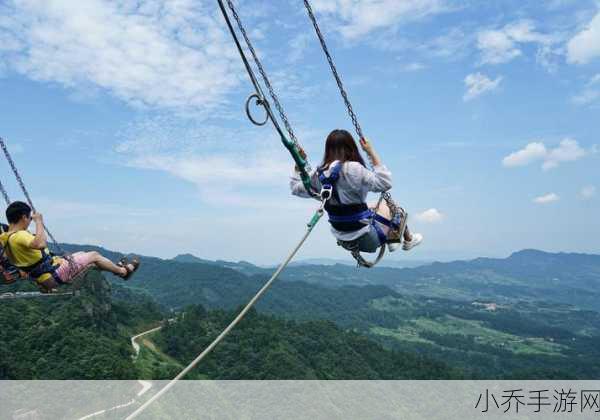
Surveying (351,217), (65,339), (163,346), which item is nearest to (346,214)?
(351,217)

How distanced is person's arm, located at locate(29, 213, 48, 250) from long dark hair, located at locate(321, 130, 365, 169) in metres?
3.72

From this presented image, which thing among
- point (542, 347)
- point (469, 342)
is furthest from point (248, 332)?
point (542, 347)

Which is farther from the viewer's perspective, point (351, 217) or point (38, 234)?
point (38, 234)

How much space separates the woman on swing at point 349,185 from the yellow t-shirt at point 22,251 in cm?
364

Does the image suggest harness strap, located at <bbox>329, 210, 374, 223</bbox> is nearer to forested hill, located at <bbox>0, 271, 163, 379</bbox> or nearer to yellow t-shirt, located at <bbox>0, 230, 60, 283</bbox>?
yellow t-shirt, located at <bbox>0, 230, 60, 283</bbox>

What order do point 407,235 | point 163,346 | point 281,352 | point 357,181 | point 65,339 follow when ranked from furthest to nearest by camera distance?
point 281,352, point 163,346, point 65,339, point 407,235, point 357,181

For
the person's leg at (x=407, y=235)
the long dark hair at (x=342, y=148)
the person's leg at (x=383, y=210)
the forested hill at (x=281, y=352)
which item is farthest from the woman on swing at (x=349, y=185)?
the forested hill at (x=281, y=352)

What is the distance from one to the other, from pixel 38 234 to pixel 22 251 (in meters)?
0.51

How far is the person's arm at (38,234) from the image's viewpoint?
6.07m

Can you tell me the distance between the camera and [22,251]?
254 inches

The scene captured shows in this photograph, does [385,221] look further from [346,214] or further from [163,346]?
[163,346]

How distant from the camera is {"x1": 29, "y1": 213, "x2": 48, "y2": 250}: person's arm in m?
6.07
